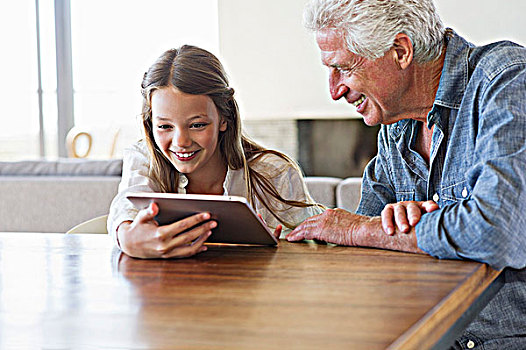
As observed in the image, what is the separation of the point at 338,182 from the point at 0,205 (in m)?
1.39

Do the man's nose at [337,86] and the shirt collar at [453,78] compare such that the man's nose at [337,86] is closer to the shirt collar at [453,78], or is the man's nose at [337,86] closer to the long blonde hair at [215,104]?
the shirt collar at [453,78]

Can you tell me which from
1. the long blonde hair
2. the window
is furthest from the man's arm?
the window

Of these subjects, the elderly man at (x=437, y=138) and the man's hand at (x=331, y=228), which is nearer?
the elderly man at (x=437, y=138)

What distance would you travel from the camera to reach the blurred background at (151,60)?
5.91 meters

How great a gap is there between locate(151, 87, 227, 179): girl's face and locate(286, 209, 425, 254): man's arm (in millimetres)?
510

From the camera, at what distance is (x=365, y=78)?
1.48 m

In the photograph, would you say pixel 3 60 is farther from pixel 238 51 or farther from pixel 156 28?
pixel 238 51

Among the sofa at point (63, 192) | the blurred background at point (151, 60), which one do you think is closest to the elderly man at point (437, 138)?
the sofa at point (63, 192)

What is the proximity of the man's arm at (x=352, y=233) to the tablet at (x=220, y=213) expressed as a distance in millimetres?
87

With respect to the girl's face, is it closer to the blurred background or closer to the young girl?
the young girl

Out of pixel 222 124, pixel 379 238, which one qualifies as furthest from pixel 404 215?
pixel 222 124

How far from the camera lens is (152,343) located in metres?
0.76

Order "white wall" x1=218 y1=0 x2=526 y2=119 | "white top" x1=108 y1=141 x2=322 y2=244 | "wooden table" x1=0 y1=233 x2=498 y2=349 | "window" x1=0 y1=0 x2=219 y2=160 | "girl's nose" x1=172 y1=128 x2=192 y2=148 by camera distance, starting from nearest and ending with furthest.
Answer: "wooden table" x1=0 y1=233 x2=498 y2=349, "girl's nose" x1=172 y1=128 x2=192 y2=148, "white top" x1=108 y1=141 x2=322 y2=244, "white wall" x1=218 y1=0 x2=526 y2=119, "window" x1=0 y1=0 x2=219 y2=160

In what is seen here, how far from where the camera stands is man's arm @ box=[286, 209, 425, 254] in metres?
1.24
